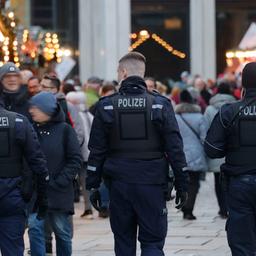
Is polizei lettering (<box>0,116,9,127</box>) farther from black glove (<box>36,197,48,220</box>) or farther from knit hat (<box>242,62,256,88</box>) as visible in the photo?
knit hat (<box>242,62,256,88</box>)

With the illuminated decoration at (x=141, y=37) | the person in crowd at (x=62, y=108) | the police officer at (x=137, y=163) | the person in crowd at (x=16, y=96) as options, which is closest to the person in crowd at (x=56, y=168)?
the person in crowd at (x=16, y=96)

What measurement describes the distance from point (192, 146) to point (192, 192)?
657 mm

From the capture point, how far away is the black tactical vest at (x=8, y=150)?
8.77m

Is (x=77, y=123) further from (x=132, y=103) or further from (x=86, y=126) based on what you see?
(x=132, y=103)

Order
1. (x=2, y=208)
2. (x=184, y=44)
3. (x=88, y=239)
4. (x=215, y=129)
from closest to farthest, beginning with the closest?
(x=2, y=208) < (x=215, y=129) < (x=88, y=239) < (x=184, y=44)

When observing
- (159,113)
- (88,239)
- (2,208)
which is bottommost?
(88,239)

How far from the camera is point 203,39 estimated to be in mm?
43031

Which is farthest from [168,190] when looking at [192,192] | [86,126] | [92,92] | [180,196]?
[92,92]

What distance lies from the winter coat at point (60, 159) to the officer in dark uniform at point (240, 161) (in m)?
1.72

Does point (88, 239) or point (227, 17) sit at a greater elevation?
point (227, 17)

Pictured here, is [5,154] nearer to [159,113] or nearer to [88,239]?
[159,113]

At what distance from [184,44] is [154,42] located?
1.40 m

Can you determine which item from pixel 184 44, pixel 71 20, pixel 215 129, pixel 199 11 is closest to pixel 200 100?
pixel 215 129

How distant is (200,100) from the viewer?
23.9 m
